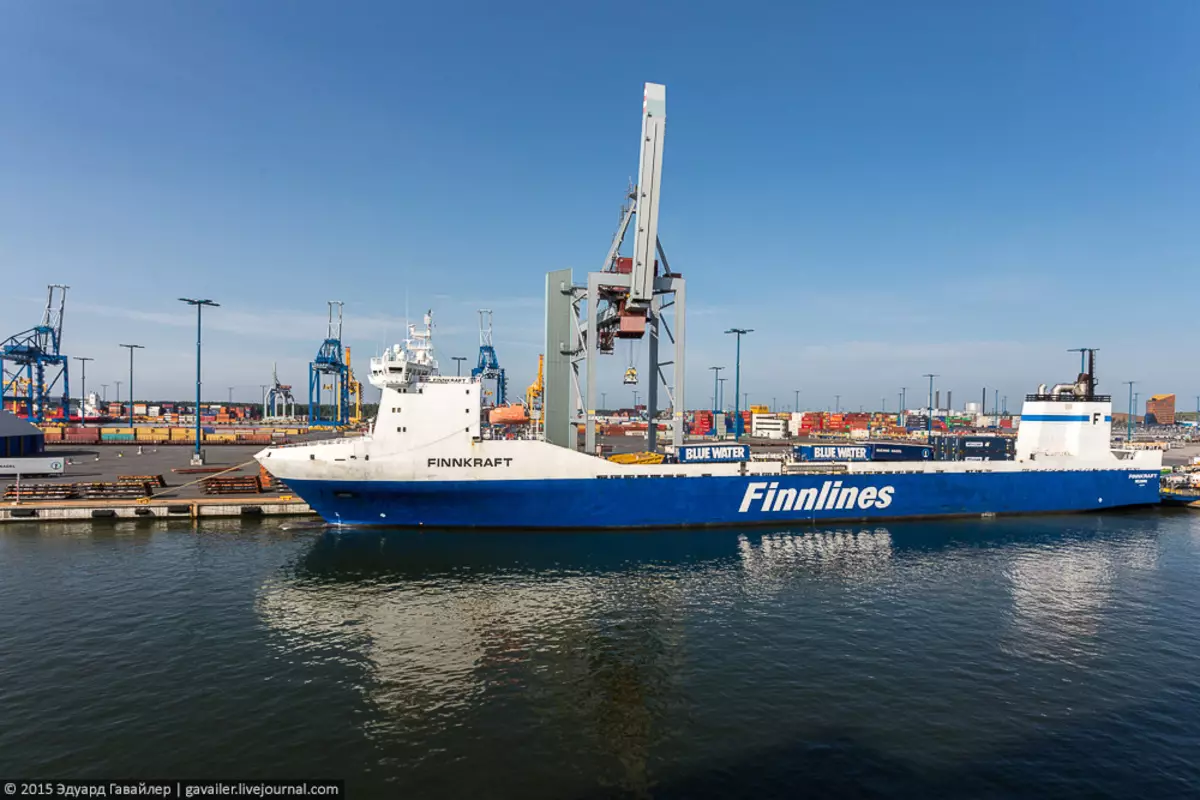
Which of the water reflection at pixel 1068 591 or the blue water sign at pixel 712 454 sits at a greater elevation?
the blue water sign at pixel 712 454

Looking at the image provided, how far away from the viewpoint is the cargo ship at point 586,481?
29.4 m

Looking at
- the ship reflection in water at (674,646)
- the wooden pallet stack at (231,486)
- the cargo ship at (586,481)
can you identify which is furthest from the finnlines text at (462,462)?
the wooden pallet stack at (231,486)

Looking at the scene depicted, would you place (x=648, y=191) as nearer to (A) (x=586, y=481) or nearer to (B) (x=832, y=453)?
(A) (x=586, y=481)

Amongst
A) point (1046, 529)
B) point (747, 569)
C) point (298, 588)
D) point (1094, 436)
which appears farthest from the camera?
point (1094, 436)

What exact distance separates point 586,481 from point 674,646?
14.9 metres

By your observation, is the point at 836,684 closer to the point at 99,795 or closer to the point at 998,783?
the point at 998,783

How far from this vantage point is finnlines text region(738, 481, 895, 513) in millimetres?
33156

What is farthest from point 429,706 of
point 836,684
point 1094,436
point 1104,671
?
point 1094,436

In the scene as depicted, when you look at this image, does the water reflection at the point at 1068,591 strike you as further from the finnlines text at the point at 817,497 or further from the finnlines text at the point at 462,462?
the finnlines text at the point at 462,462

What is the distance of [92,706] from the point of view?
12953 mm

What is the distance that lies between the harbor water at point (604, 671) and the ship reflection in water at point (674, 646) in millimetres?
88

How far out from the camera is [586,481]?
101 ft

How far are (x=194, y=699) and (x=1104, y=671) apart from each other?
2482cm

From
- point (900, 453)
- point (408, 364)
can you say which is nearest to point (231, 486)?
point (408, 364)
